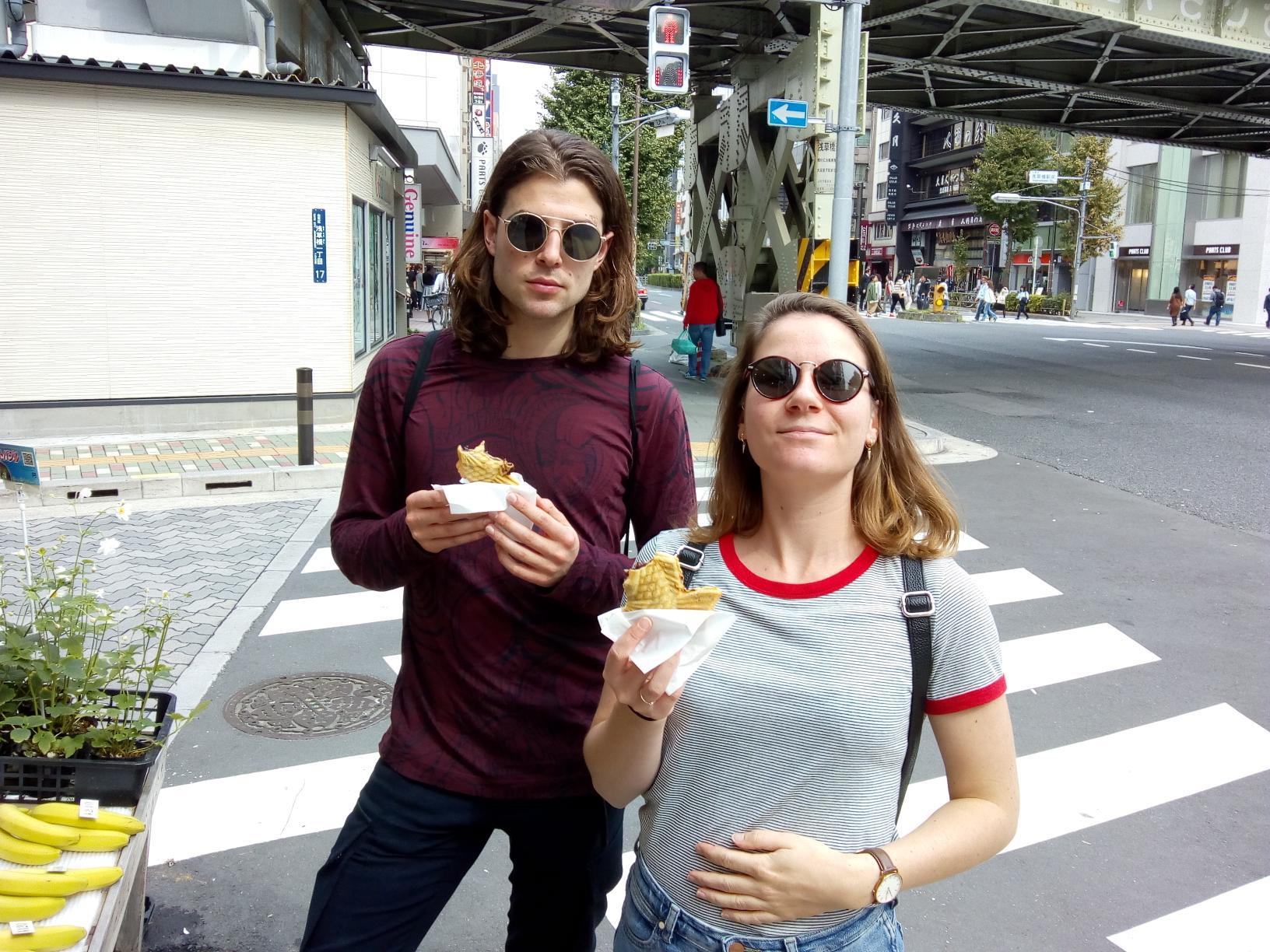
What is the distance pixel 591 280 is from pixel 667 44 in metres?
A: 11.7

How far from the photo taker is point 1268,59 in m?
17.9

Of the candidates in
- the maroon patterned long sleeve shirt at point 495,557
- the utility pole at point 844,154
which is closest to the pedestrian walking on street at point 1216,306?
the utility pole at point 844,154

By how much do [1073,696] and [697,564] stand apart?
4444mm

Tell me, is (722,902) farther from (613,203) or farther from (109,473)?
(109,473)

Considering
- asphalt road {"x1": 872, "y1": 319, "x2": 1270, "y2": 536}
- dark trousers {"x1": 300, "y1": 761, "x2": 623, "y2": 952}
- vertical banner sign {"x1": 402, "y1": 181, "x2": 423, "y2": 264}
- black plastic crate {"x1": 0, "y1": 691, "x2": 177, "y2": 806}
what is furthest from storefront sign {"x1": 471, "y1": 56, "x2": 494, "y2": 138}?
dark trousers {"x1": 300, "y1": 761, "x2": 623, "y2": 952}

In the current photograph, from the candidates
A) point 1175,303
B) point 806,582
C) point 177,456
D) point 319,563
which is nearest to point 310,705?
point 319,563

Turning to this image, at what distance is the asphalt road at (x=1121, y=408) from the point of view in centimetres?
1081

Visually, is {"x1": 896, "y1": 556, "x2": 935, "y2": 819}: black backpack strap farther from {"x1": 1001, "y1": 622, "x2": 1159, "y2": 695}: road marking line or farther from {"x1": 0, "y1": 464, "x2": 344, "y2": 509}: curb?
{"x1": 0, "y1": 464, "x2": 344, "y2": 509}: curb

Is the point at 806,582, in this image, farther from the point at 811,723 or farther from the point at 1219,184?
the point at 1219,184

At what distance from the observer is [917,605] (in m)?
1.75

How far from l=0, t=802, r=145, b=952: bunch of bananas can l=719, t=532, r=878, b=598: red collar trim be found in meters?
1.57

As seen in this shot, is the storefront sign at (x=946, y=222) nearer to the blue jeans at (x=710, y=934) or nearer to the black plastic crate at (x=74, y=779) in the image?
the black plastic crate at (x=74, y=779)

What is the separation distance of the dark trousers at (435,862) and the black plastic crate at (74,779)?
782 mm

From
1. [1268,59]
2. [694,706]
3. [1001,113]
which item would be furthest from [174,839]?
[1001,113]
